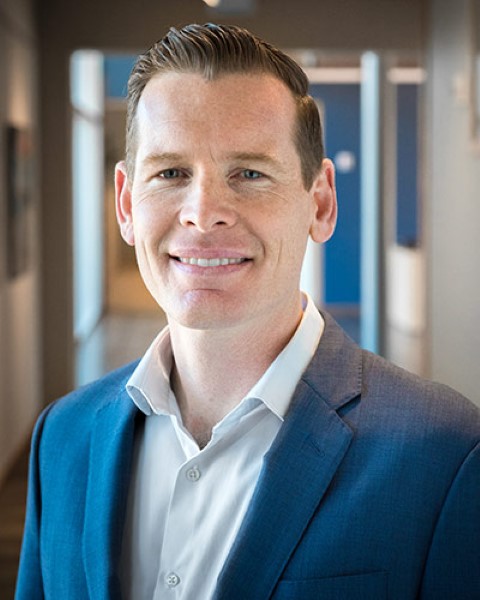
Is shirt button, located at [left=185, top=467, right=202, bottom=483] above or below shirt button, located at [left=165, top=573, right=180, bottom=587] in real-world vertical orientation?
above

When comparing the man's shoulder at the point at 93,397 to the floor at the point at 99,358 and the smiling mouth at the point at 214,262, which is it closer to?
the smiling mouth at the point at 214,262

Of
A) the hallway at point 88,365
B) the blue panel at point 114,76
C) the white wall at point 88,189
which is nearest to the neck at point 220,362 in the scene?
the hallway at point 88,365

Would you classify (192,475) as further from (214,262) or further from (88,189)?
(88,189)

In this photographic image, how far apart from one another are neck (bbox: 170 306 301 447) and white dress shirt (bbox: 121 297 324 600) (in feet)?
0.07

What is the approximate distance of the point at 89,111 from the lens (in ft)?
40.8

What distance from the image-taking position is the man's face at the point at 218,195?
1.13 metres

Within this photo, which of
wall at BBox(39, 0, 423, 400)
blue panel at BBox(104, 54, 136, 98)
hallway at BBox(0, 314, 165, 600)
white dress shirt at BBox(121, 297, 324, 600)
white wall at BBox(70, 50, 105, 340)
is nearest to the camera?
white dress shirt at BBox(121, 297, 324, 600)

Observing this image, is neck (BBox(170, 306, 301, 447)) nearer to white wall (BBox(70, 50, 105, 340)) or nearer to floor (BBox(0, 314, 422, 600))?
floor (BBox(0, 314, 422, 600))

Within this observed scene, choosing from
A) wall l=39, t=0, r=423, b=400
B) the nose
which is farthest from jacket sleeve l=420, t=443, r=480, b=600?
wall l=39, t=0, r=423, b=400

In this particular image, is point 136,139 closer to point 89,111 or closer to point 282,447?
point 282,447

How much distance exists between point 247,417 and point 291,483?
12cm

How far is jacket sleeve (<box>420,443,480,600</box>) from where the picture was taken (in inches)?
42.3

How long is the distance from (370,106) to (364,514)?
825 centimetres

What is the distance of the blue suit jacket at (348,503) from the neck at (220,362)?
2.3 inches
